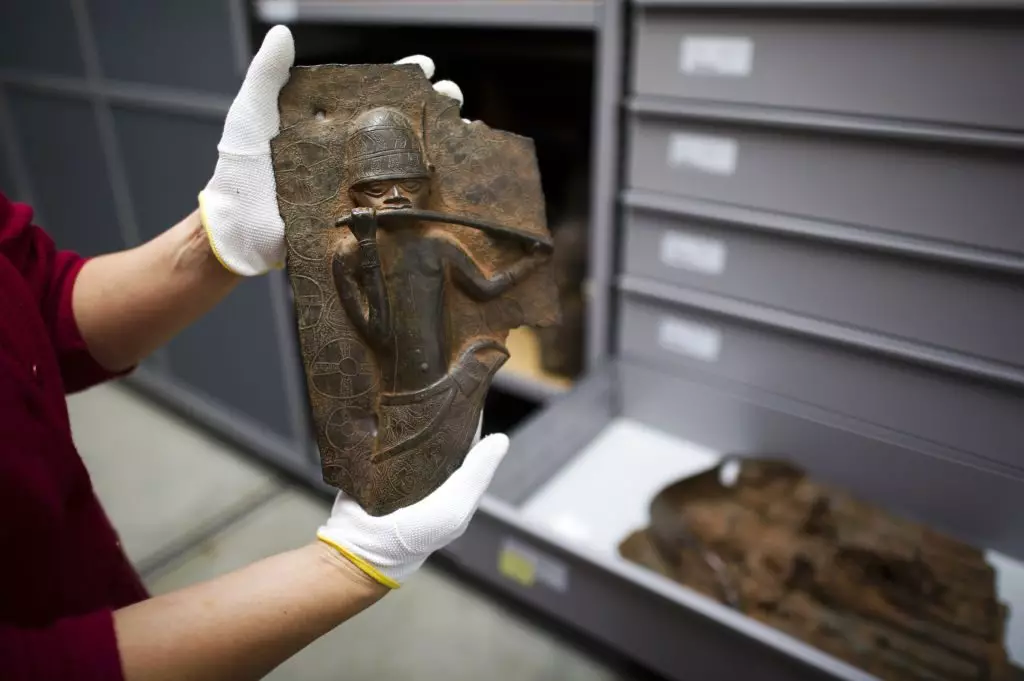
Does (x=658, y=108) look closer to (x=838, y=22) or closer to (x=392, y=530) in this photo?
(x=838, y=22)

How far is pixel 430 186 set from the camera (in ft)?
3.03

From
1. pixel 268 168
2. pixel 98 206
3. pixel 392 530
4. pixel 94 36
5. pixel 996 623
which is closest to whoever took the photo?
pixel 392 530

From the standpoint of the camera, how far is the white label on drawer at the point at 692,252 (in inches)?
63.1

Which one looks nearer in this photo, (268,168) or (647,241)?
(268,168)

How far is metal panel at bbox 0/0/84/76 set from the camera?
6.68 ft

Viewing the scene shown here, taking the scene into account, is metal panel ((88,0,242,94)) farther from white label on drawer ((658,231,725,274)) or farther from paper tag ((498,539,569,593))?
paper tag ((498,539,569,593))

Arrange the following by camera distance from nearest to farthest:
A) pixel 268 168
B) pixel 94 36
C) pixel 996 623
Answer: pixel 268 168
pixel 996 623
pixel 94 36

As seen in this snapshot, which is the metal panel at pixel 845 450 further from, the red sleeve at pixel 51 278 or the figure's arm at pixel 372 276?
the red sleeve at pixel 51 278

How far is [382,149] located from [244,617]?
55 cm

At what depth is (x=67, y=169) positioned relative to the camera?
7.77ft

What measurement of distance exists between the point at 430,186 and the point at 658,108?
0.78 metres

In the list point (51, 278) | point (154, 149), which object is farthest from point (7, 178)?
point (51, 278)

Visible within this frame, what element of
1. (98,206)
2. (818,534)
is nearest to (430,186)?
(818,534)

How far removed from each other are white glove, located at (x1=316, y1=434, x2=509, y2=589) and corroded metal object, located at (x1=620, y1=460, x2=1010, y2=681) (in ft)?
2.30
